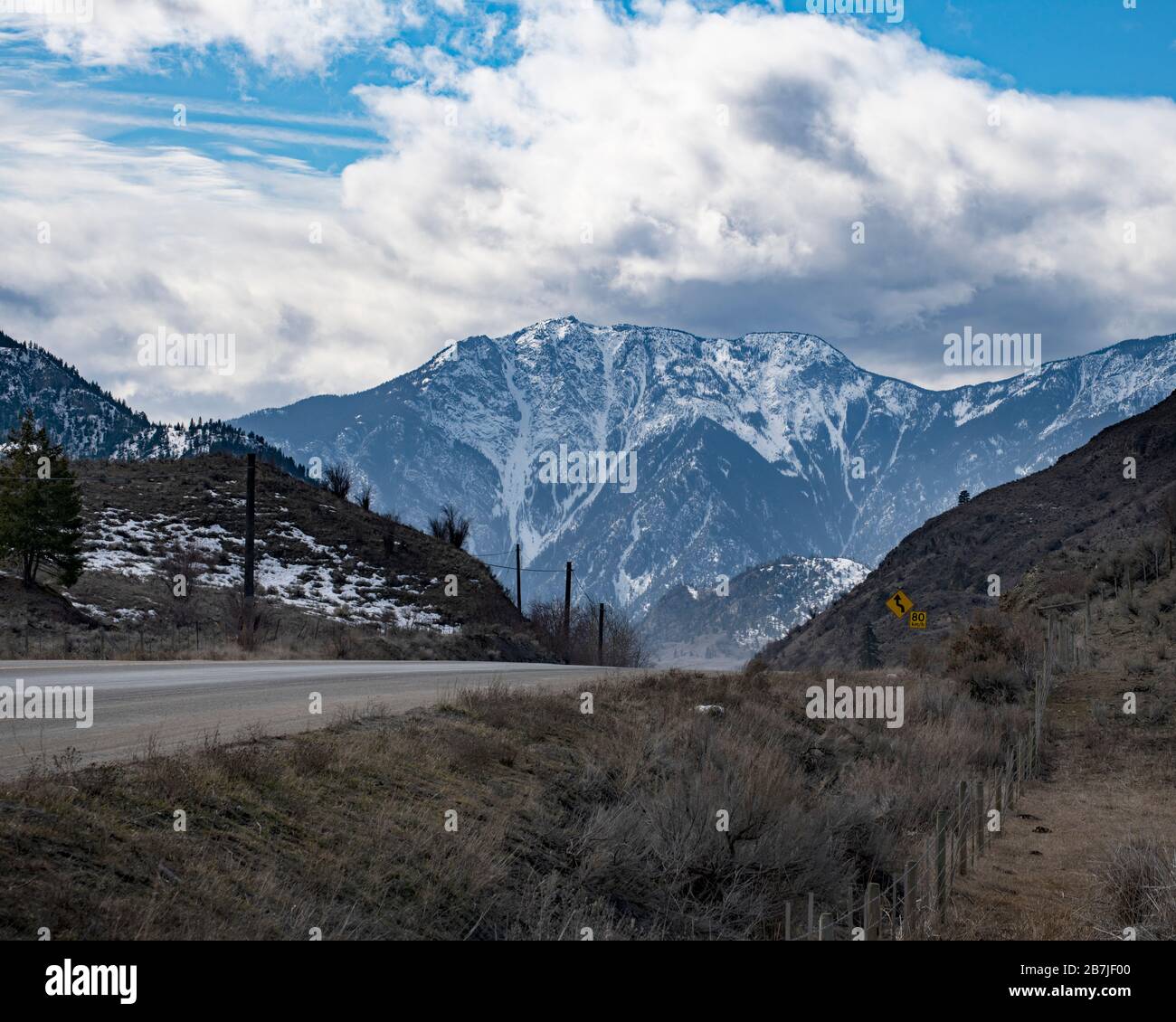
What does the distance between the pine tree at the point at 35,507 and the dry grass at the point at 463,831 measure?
96.1 feet

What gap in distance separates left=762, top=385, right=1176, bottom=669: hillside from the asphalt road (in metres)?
40.1

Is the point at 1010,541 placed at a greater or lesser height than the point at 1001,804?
greater

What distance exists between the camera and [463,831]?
398 inches

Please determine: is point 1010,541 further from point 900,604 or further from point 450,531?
point 900,604

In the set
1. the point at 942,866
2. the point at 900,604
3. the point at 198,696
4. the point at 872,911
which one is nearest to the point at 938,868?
the point at 942,866

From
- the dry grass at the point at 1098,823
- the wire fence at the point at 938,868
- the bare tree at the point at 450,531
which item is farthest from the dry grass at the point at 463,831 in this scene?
the bare tree at the point at 450,531

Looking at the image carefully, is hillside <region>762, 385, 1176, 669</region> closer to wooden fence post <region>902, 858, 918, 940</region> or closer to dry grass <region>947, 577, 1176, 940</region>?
dry grass <region>947, 577, 1176, 940</region>

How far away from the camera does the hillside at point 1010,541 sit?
69938 millimetres

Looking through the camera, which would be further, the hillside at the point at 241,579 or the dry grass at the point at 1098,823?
the hillside at the point at 241,579

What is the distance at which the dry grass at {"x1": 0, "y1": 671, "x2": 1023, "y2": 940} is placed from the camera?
7059 mm

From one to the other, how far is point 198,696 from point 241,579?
40.9m

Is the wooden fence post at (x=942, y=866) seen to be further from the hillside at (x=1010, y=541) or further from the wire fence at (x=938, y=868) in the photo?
the hillside at (x=1010, y=541)
